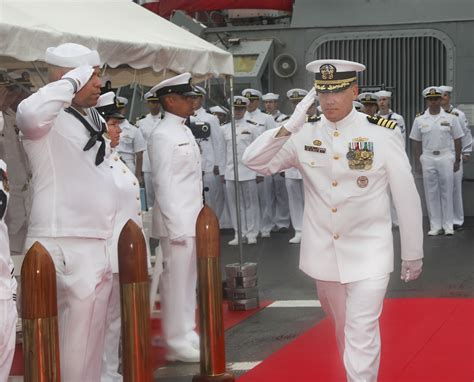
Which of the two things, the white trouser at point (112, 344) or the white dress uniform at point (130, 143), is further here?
the white dress uniform at point (130, 143)

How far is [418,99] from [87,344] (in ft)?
38.2

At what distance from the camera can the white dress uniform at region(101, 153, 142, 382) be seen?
6.80 m

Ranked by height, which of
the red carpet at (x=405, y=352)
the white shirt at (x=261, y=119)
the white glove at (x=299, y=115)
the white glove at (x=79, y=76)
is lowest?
Result: the red carpet at (x=405, y=352)

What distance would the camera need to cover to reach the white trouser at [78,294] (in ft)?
17.6

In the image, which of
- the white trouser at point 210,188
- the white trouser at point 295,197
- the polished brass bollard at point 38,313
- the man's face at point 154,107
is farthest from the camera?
the white trouser at point 210,188

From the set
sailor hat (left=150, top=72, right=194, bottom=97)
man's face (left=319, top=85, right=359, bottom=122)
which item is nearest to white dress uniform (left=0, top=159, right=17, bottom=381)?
man's face (left=319, top=85, right=359, bottom=122)

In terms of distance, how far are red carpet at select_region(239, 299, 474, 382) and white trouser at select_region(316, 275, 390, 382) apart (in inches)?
39.1

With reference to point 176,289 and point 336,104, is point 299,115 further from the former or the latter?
point 176,289

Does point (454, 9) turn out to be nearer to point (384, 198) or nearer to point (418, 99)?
point (418, 99)

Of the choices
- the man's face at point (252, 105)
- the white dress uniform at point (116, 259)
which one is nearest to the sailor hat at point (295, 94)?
the man's face at point (252, 105)

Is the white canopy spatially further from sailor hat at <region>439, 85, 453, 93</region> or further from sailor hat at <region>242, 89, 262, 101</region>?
sailor hat at <region>439, 85, 453, 93</region>

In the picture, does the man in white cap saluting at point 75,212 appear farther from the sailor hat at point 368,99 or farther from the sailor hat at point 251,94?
the sailor hat at point 251,94

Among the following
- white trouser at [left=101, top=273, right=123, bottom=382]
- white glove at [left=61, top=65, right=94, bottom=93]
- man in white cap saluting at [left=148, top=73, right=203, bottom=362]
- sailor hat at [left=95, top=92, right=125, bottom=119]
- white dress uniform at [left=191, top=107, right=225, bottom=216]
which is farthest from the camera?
white dress uniform at [left=191, top=107, right=225, bottom=216]

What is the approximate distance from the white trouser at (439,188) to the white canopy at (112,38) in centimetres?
644
